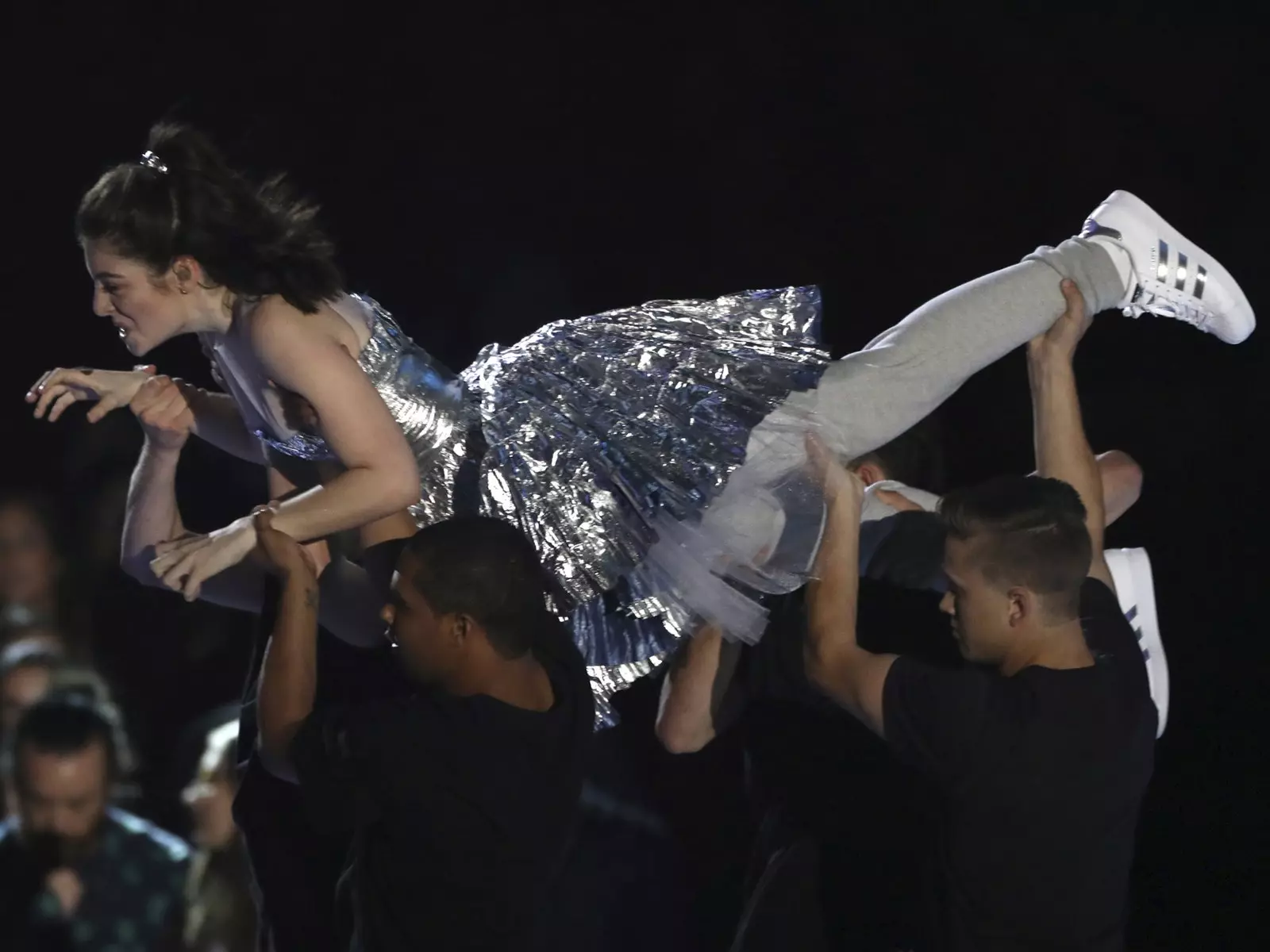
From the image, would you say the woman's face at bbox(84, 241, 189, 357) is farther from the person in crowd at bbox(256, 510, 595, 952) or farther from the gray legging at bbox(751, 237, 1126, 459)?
the gray legging at bbox(751, 237, 1126, 459)

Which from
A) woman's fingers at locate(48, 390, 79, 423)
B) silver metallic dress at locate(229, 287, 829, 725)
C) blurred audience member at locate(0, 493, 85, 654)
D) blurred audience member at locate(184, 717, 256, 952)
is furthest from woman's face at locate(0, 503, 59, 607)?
silver metallic dress at locate(229, 287, 829, 725)

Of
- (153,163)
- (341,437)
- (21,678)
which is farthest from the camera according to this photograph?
(21,678)

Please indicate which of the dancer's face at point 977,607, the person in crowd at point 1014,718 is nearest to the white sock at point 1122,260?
the person in crowd at point 1014,718

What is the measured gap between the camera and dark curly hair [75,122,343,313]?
202 centimetres

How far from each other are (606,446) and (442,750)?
0.53 m

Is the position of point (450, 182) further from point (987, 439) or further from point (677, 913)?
point (677, 913)

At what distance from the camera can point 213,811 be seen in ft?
9.09

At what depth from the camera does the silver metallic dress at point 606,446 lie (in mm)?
2156

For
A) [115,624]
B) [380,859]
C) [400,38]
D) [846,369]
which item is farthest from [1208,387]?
[115,624]

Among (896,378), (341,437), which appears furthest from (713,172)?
(341,437)

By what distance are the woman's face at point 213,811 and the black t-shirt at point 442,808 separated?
897 mm

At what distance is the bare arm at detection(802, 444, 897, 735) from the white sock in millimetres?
624

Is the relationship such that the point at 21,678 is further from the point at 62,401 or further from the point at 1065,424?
the point at 1065,424

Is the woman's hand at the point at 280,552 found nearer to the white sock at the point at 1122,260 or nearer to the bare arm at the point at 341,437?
the bare arm at the point at 341,437
